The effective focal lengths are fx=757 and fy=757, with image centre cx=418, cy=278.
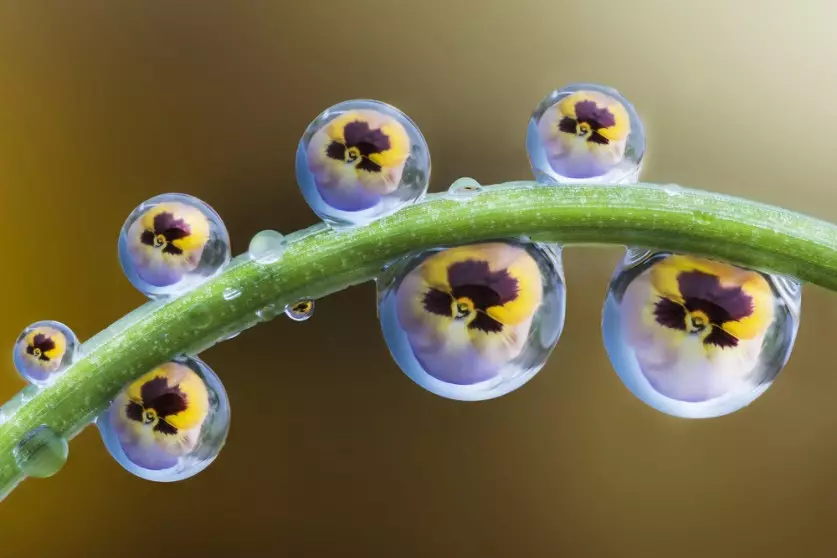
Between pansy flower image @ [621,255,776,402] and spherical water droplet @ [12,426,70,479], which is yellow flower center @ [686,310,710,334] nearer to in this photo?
pansy flower image @ [621,255,776,402]

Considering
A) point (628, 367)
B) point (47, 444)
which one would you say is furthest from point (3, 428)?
point (628, 367)

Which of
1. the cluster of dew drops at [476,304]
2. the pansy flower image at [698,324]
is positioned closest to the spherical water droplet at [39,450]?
the cluster of dew drops at [476,304]

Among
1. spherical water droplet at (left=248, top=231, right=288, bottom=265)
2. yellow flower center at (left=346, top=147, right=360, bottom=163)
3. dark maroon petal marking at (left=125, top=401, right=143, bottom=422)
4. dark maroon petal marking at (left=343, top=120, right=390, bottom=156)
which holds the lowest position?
dark maroon petal marking at (left=125, top=401, right=143, bottom=422)

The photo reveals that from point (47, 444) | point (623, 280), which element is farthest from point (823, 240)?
point (47, 444)

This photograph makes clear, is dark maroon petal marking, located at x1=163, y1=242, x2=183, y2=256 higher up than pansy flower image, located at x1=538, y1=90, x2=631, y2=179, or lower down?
lower down

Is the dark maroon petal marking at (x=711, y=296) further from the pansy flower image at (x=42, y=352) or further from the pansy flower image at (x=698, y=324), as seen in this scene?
the pansy flower image at (x=42, y=352)

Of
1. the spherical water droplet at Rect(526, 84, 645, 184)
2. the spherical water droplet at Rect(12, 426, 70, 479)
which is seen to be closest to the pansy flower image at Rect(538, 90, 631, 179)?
the spherical water droplet at Rect(526, 84, 645, 184)

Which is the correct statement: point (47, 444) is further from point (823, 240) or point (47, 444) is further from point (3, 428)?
point (823, 240)
